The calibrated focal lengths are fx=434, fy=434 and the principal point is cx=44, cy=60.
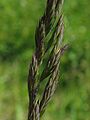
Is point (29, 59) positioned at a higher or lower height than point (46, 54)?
higher

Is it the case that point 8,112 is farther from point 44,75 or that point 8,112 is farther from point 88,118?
point 44,75

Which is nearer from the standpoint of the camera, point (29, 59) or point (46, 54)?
point (46, 54)

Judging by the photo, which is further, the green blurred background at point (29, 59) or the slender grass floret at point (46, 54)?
the green blurred background at point (29, 59)

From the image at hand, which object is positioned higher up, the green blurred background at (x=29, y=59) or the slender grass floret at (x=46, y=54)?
the green blurred background at (x=29, y=59)

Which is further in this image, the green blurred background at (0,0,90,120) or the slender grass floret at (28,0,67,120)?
the green blurred background at (0,0,90,120)

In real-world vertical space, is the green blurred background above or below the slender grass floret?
above
